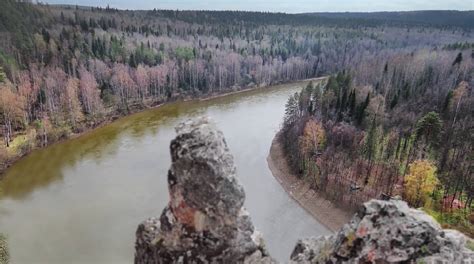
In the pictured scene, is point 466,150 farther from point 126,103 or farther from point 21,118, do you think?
point 21,118

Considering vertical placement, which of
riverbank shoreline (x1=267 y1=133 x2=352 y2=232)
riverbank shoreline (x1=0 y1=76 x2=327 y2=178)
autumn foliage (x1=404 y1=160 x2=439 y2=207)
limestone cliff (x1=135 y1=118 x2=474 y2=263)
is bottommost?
riverbank shoreline (x1=0 y1=76 x2=327 y2=178)

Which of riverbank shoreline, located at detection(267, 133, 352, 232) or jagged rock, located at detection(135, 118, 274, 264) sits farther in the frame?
riverbank shoreline, located at detection(267, 133, 352, 232)

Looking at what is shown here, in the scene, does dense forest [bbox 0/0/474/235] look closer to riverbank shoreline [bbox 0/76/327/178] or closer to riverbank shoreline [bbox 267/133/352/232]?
riverbank shoreline [bbox 0/76/327/178]

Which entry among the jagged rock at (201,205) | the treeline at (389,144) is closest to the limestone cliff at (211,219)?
the jagged rock at (201,205)

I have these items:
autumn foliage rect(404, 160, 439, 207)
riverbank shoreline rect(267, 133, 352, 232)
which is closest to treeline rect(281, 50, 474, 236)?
autumn foliage rect(404, 160, 439, 207)

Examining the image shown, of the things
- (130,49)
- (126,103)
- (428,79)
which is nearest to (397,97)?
(428,79)

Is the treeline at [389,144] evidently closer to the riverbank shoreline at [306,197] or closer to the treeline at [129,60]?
the riverbank shoreline at [306,197]
